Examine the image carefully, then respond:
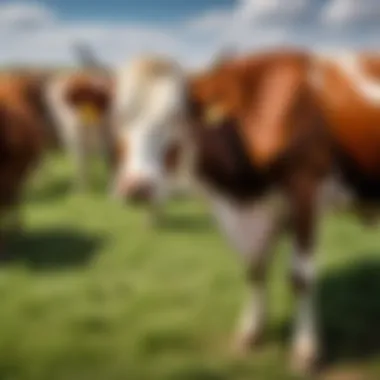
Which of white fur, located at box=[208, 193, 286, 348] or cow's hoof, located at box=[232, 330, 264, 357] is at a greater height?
white fur, located at box=[208, 193, 286, 348]

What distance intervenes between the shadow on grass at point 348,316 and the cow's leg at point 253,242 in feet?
0.23

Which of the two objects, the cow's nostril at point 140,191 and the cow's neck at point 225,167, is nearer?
the cow's nostril at point 140,191

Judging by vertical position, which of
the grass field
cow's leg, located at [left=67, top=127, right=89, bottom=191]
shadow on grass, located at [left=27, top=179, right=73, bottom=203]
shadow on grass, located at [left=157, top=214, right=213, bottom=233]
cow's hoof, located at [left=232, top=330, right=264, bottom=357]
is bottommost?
cow's hoof, located at [left=232, top=330, right=264, bottom=357]

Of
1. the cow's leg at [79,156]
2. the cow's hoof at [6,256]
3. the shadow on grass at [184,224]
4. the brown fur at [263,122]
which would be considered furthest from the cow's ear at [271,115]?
the cow's hoof at [6,256]

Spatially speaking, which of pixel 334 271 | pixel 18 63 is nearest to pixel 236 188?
pixel 334 271

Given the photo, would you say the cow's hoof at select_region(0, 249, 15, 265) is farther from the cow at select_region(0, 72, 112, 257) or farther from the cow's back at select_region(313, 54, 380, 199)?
the cow's back at select_region(313, 54, 380, 199)

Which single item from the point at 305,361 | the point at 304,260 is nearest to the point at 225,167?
the point at 304,260

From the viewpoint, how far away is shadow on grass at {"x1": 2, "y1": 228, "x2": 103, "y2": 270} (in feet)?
3.44

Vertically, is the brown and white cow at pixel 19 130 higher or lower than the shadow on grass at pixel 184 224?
higher

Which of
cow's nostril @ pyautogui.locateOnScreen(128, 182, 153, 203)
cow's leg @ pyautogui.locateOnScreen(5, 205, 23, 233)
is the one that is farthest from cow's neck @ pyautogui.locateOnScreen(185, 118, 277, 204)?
cow's leg @ pyautogui.locateOnScreen(5, 205, 23, 233)

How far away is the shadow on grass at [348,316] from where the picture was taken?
1.09 meters

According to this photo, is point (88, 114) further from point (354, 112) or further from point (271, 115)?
point (354, 112)

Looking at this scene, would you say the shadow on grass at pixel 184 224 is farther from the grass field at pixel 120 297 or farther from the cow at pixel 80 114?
the cow at pixel 80 114

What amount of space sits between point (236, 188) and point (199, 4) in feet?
0.80
